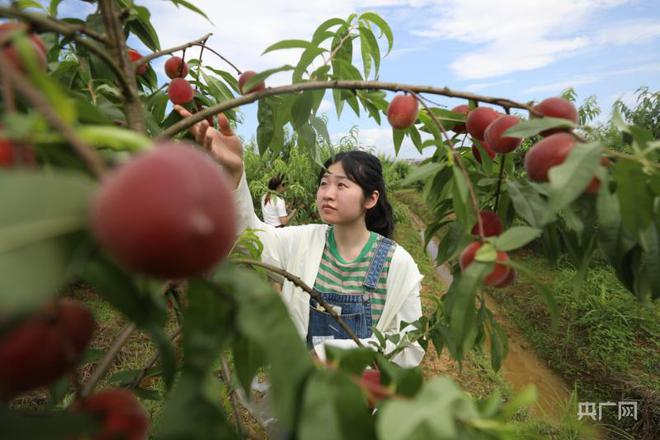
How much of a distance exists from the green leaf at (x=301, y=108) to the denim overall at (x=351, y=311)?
929mm

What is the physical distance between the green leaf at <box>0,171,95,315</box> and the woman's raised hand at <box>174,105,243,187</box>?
2.15 feet

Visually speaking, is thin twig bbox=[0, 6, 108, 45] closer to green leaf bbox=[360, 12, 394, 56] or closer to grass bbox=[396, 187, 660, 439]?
green leaf bbox=[360, 12, 394, 56]

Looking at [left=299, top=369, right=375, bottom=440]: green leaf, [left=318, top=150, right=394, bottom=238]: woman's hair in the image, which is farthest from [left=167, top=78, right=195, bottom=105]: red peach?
[left=318, top=150, right=394, bottom=238]: woman's hair

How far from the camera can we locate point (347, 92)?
73cm

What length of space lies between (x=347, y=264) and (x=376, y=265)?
0.38ft

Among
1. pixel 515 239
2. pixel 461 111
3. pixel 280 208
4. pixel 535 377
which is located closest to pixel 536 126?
pixel 515 239

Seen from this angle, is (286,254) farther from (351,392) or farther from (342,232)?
(351,392)

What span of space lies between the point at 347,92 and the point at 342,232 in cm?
95

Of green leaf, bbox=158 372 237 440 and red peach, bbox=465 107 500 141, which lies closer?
green leaf, bbox=158 372 237 440

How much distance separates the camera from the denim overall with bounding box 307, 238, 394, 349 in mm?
1479

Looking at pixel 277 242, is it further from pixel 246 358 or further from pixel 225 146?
pixel 246 358

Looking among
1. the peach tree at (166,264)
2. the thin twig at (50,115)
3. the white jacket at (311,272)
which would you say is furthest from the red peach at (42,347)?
the white jacket at (311,272)

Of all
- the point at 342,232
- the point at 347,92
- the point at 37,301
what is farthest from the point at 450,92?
the point at 342,232

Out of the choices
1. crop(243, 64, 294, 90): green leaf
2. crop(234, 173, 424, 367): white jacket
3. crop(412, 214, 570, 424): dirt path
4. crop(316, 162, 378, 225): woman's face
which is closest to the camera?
crop(243, 64, 294, 90): green leaf
